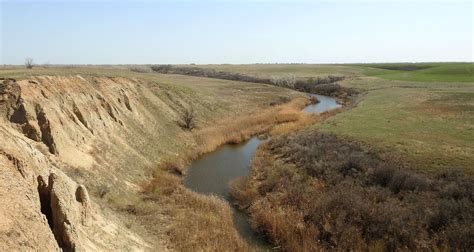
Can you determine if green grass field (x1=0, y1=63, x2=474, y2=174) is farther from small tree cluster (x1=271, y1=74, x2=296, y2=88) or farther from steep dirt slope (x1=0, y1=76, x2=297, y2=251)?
small tree cluster (x1=271, y1=74, x2=296, y2=88)

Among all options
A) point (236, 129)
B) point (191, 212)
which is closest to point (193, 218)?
point (191, 212)

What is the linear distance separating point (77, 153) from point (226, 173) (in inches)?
364

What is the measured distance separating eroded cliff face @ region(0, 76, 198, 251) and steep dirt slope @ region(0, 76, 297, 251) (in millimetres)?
26

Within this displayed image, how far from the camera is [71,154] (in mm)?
18109

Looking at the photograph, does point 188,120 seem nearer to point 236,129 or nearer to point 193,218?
point 236,129

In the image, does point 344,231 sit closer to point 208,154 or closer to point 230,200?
point 230,200

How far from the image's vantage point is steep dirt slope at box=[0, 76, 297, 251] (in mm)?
9594

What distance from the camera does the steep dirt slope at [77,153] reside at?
9.59 metres

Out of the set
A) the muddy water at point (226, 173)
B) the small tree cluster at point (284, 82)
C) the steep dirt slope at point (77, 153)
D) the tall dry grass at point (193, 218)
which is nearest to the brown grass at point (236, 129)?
the muddy water at point (226, 173)

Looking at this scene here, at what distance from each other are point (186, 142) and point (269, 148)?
7.22 meters

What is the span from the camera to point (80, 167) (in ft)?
58.2

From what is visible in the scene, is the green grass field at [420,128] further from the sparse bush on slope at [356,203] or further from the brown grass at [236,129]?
the brown grass at [236,129]

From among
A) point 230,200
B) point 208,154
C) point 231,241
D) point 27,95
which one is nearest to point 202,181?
point 230,200

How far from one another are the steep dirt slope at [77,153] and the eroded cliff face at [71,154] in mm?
Answer: 26
